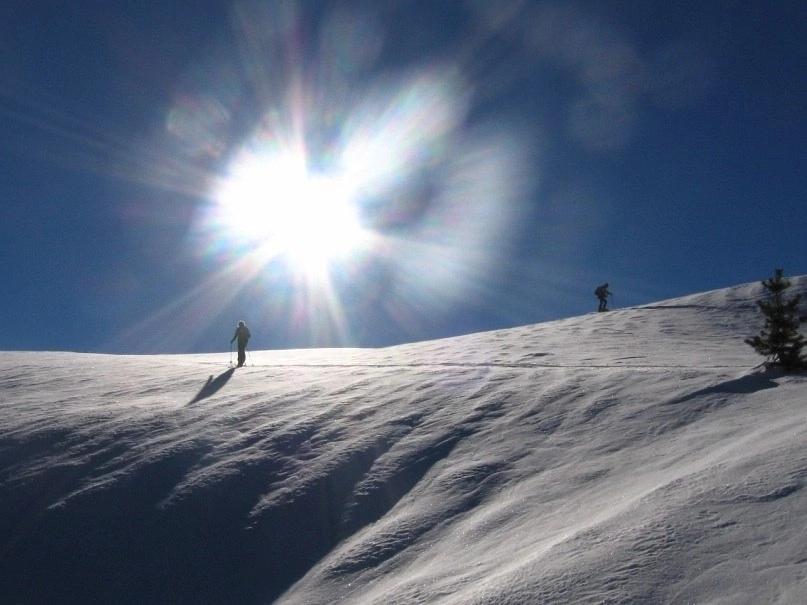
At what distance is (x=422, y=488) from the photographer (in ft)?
26.2

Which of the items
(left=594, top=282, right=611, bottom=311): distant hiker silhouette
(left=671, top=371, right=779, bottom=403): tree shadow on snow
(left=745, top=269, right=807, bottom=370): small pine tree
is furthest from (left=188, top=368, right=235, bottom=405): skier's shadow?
(left=594, top=282, right=611, bottom=311): distant hiker silhouette

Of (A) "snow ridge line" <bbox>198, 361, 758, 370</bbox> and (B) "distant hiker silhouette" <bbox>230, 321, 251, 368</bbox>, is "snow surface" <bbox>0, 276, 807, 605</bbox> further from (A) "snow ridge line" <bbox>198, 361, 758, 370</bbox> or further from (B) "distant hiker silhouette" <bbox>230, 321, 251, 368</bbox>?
(B) "distant hiker silhouette" <bbox>230, 321, 251, 368</bbox>

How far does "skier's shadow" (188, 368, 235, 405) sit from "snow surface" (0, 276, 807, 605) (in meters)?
0.11

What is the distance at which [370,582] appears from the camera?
619cm

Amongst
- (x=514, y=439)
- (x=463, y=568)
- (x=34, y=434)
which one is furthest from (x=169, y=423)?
(x=463, y=568)

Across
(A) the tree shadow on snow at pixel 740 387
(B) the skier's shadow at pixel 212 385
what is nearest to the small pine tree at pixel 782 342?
(A) the tree shadow on snow at pixel 740 387

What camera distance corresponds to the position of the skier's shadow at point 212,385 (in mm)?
13174

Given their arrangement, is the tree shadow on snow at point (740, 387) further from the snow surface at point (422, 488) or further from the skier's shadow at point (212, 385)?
the skier's shadow at point (212, 385)

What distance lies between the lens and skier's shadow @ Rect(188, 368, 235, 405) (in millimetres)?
13174

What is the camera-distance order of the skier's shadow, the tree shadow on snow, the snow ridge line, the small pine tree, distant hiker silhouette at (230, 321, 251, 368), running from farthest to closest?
1. distant hiker silhouette at (230, 321, 251, 368)
2. the skier's shadow
3. the snow ridge line
4. the small pine tree
5. the tree shadow on snow

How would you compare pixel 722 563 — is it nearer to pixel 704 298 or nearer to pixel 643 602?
pixel 643 602

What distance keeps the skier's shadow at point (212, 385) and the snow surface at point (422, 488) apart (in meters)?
0.11

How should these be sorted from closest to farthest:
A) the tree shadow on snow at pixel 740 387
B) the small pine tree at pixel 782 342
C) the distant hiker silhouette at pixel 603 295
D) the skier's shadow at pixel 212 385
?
the tree shadow on snow at pixel 740 387 → the small pine tree at pixel 782 342 → the skier's shadow at pixel 212 385 → the distant hiker silhouette at pixel 603 295

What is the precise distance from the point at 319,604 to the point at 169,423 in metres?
6.16
